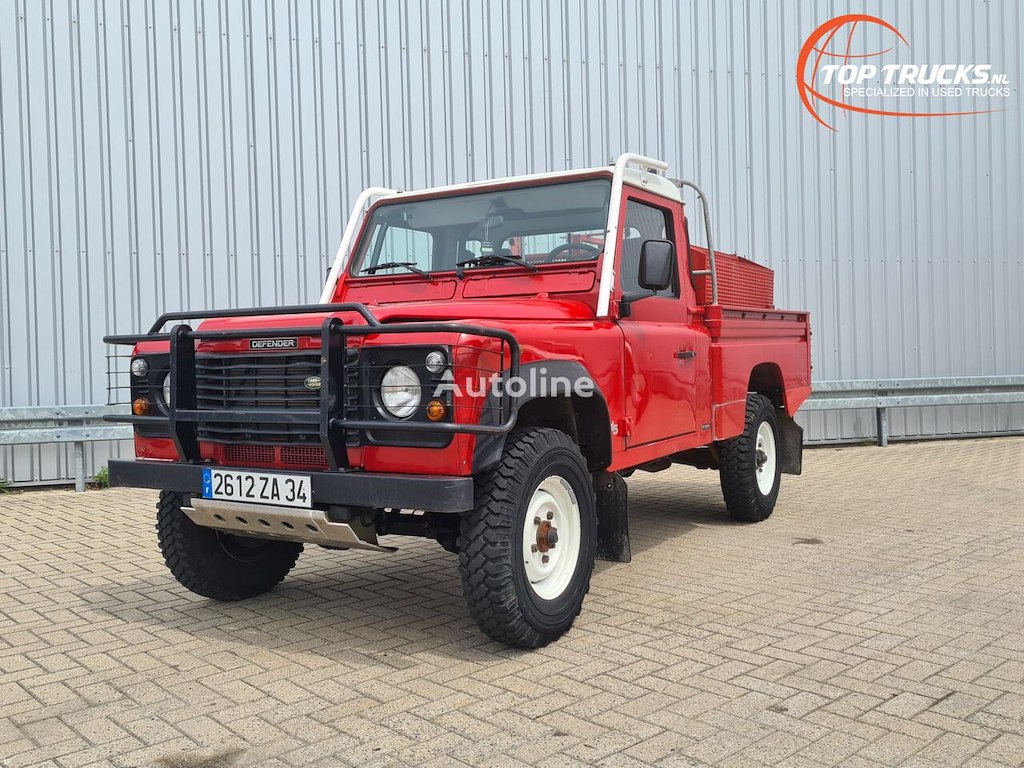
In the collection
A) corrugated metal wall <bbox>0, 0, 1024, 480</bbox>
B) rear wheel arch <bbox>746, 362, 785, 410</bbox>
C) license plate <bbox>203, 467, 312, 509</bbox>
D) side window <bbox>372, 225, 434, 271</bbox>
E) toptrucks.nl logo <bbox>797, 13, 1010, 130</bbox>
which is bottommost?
license plate <bbox>203, 467, 312, 509</bbox>

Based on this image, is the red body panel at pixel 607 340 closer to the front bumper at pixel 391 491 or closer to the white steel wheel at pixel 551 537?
the front bumper at pixel 391 491

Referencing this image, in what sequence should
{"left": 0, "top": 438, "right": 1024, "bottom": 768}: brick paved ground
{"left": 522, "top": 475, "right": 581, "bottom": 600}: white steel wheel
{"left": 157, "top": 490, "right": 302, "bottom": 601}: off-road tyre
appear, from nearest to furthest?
{"left": 0, "top": 438, "right": 1024, "bottom": 768}: brick paved ground, {"left": 522, "top": 475, "right": 581, "bottom": 600}: white steel wheel, {"left": 157, "top": 490, "right": 302, "bottom": 601}: off-road tyre

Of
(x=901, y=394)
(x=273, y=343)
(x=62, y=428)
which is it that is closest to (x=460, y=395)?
(x=273, y=343)

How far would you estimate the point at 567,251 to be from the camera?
5.03 metres

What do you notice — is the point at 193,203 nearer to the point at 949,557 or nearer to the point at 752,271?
the point at 752,271

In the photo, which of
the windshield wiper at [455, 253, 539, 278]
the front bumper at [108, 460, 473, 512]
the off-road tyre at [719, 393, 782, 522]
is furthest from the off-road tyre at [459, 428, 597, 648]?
the off-road tyre at [719, 393, 782, 522]

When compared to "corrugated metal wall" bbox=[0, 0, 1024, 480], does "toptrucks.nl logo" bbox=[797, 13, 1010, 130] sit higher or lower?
higher

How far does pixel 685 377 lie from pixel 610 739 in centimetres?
277

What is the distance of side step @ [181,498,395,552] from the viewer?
12.4 feet

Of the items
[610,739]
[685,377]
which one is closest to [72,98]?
[685,377]

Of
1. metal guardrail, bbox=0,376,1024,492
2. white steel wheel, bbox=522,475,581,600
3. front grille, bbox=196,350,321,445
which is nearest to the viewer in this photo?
front grille, bbox=196,350,321,445

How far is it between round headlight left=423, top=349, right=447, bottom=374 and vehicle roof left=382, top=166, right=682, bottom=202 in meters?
1.91

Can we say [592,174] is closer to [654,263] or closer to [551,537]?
[654,263]

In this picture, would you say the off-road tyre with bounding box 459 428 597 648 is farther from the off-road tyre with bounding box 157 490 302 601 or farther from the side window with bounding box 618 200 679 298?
the off-road tyre with bounding box 157 490 302 601
